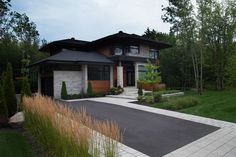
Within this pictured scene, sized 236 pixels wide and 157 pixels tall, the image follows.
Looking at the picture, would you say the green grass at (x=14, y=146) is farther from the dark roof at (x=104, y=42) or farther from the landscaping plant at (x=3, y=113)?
the dark roof at (x=104, y=42)

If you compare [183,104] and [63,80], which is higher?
[63,80]

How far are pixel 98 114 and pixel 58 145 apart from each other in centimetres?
684

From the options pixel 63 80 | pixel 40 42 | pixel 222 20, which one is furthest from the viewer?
pixel 40 42

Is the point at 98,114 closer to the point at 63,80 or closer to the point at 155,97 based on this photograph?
the point at 155,97

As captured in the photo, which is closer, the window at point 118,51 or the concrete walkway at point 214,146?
the concrete walkway at point 214,146

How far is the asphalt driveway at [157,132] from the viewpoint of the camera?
19.5 feet

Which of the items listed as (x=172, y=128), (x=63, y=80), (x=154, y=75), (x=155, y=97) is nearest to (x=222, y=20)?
(x=154, y=75)

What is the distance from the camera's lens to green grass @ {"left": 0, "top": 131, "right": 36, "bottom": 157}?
5.88 m

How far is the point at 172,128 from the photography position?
8008 millimetres

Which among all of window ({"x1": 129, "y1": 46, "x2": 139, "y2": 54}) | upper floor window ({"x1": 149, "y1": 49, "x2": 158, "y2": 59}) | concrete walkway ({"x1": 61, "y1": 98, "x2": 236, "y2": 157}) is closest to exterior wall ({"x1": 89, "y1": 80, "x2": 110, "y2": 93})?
window ({"x1": 129, "y1": 46, "x2": 139, "y2": 54})

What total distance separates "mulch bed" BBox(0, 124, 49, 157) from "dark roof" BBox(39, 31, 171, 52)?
14886 mm

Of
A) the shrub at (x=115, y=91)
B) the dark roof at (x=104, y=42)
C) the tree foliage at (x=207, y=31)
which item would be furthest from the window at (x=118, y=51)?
the tree foliage at (x=207, y=31)

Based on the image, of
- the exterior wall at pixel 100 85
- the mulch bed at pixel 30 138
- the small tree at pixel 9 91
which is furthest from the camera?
the exterior wall at pixel 100 85

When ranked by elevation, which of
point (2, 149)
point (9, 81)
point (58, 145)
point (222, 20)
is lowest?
point (2, 149)
